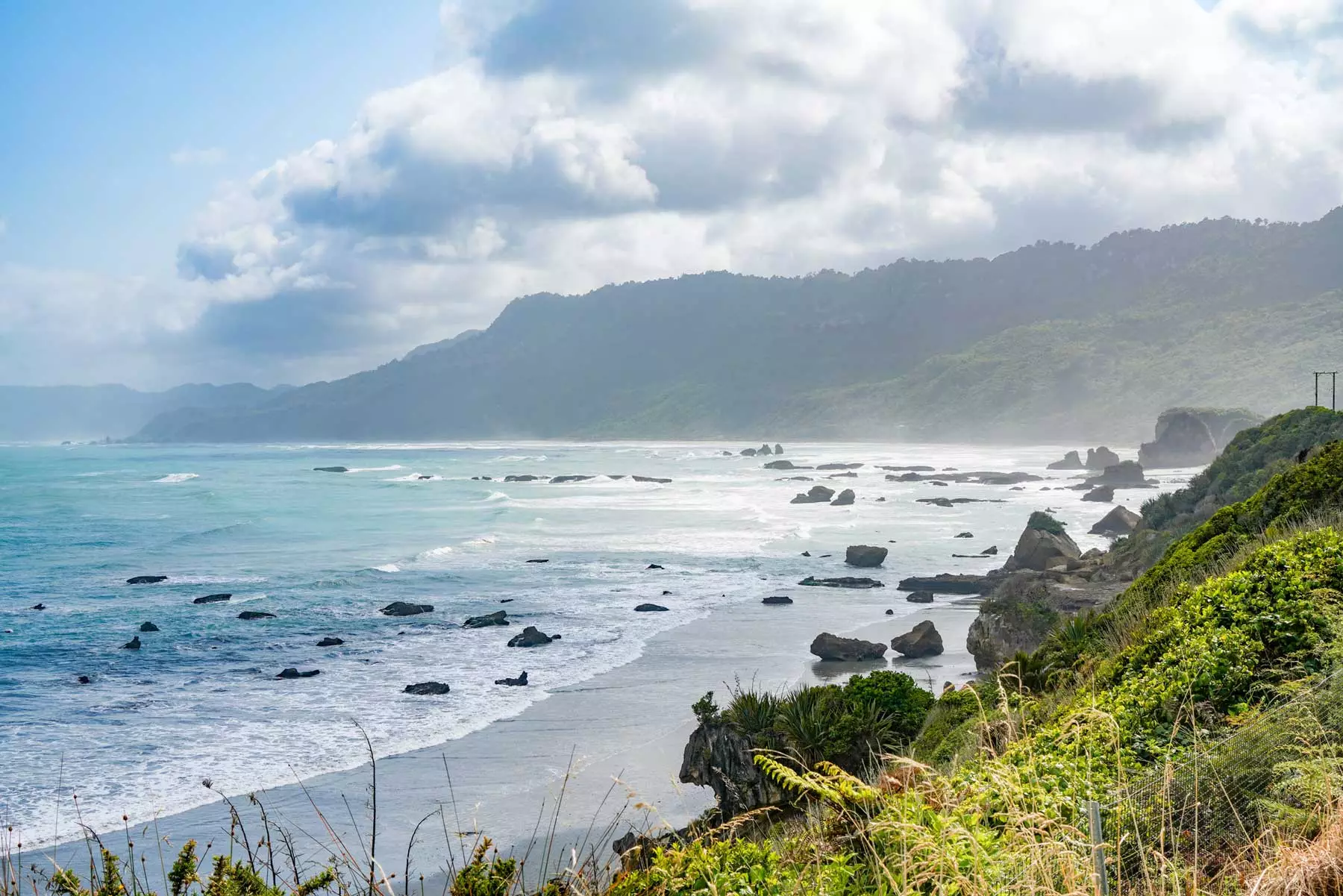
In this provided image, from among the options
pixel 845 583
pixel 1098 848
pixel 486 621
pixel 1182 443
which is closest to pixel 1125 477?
pixel 1182 443

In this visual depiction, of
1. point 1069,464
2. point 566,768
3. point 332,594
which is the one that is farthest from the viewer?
point 1069,464

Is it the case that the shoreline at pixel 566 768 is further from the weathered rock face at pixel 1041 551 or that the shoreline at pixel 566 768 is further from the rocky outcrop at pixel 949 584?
the weathered rock face at pixel 1041 551

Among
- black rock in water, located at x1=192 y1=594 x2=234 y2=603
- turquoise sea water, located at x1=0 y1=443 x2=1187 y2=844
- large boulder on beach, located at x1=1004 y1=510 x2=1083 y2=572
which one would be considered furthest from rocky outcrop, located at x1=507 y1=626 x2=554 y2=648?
large boulder on beach, located at x1=1004 y1=510 x2=1083 y2=572

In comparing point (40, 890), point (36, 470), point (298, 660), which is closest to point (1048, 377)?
point (36, 470)

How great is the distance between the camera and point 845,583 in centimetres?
3653

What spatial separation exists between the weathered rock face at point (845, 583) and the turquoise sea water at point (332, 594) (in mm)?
1616

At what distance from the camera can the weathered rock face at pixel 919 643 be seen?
24062 millimetres

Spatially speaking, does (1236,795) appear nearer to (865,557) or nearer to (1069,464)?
(865,557)

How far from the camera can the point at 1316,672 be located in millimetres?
6879

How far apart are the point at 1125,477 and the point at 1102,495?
10.3 m

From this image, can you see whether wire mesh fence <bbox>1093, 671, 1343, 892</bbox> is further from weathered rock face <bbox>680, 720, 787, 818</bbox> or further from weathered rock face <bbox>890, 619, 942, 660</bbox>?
weathered rock face <bbox>890, 619, 942, 660</bbox>

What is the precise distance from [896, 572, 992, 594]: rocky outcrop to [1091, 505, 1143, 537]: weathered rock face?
13.4m

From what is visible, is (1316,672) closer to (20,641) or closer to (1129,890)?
(1129,890)

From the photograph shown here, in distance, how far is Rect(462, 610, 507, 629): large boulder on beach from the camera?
29922 millimetres
